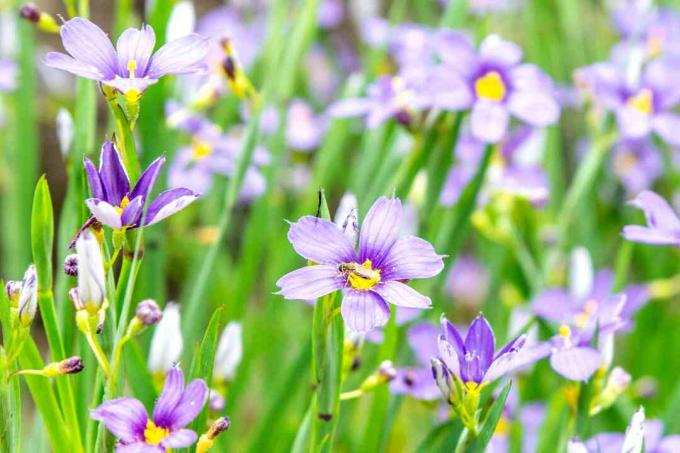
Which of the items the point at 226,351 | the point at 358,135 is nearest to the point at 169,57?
the point at 226,351

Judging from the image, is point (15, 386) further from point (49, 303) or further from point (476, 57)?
point (476, 57)

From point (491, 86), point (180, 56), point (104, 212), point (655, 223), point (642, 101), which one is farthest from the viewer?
point (642, 101)

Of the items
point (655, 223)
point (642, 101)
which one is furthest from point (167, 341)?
point (642, 101)

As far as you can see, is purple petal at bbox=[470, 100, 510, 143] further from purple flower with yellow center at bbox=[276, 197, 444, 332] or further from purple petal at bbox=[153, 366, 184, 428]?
purple petal at bbox=[153, 366, 184, 428]

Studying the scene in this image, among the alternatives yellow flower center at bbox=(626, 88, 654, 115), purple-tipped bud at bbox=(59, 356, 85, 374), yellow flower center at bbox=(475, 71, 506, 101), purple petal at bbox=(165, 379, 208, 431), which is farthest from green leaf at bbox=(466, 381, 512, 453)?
yellow flower center at bbox=(626, 88, 654, 115)

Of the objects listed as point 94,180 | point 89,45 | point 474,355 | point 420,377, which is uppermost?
point 89,45

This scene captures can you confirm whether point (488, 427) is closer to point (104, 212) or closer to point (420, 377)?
point (420, 377)

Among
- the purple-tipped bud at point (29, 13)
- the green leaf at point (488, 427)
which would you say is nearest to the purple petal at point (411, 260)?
the green leaf at point (488, 427)

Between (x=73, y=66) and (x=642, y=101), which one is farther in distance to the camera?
(x=642, y=101)
